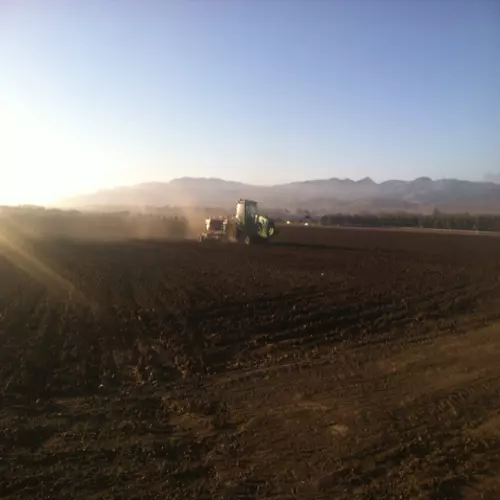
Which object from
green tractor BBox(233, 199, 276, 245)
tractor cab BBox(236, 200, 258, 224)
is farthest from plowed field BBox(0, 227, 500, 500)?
tractor cab BBox(236, 200, 258, 224)

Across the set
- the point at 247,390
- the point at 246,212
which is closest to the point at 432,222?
the point at 246,212

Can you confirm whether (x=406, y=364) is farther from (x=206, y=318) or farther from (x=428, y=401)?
(x=206, y=318)

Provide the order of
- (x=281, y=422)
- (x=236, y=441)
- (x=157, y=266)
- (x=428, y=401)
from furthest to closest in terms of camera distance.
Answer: (x=157, y=266), (x=428, y=401), (x=281, y=422), (x=236, y=441)

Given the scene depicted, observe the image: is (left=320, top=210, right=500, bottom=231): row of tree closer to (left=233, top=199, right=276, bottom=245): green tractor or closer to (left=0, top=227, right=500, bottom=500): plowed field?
(left=233, top=199, right=276, bottom=245): green tractor

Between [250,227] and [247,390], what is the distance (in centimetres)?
2804

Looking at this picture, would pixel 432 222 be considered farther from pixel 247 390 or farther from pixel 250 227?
pixel 247 390

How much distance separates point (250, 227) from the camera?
36094mm

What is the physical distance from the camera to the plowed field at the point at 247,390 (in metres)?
5.66

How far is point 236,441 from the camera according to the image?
650 centimetres

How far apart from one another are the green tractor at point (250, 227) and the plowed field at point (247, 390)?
738 inches

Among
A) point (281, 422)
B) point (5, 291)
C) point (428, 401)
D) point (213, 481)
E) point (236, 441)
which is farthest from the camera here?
point (5, 291)

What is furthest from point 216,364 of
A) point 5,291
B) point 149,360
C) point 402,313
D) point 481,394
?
point 5,291

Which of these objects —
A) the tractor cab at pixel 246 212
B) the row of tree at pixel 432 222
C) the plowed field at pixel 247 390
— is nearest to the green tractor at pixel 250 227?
the tractor cab at pixel 246 212

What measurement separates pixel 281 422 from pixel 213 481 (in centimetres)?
165
